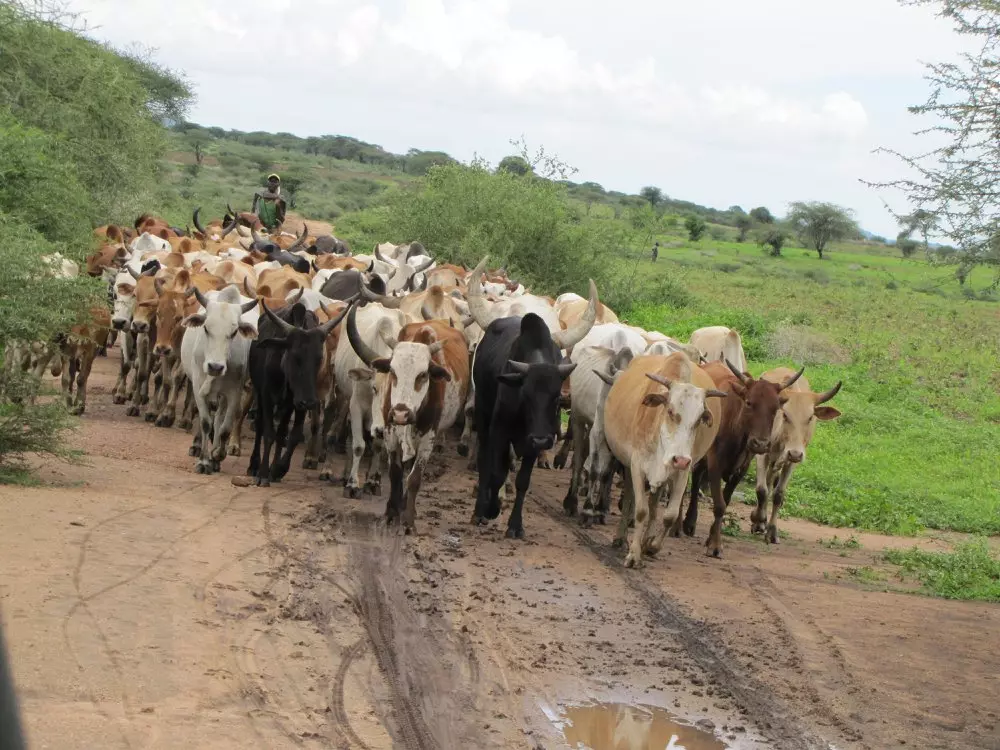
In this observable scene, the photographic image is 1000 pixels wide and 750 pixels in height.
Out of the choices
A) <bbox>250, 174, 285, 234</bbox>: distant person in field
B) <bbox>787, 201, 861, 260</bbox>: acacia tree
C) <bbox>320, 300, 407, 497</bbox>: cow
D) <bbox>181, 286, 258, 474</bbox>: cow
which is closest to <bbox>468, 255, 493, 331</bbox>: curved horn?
<bbox>320, 300, 407, 497</bbox>: cow

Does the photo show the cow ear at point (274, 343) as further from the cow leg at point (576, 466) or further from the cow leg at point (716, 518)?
the cow leg at point (716, 518)

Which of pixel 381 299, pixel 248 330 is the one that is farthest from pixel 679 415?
pixel 381 299

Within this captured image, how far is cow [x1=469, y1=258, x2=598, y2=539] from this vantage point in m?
10.2

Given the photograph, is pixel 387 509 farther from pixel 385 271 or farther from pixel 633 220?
pixel 633 220

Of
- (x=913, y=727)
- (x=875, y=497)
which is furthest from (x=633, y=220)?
(x=913, y=727)

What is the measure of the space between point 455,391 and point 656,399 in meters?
2.10

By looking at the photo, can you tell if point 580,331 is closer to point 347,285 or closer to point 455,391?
point 455,391

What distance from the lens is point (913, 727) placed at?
668 centimetres

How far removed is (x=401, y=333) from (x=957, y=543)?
6002 mm

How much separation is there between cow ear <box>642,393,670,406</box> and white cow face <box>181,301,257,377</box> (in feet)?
13.3

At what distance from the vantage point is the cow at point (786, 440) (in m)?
11.6

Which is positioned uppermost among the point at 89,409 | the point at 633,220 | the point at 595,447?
the point at 633,220

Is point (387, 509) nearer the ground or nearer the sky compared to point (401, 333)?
nearer the ground

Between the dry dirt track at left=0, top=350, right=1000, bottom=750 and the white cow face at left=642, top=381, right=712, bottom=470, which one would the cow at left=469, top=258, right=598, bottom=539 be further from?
the white cow face at left=642, top=381, right=712, bottom=470
